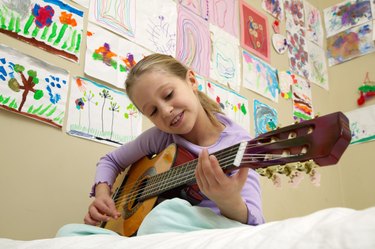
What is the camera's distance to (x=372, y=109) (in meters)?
1.73

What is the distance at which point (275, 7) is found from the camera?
1.87m

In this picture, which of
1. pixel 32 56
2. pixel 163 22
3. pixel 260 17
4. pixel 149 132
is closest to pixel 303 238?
pixel 149 132

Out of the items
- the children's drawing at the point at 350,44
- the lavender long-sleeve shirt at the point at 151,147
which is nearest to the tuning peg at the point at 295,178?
the lavender long-sleeve shirt at the point at 151,147

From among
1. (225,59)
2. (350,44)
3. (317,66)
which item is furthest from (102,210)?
(350,44)

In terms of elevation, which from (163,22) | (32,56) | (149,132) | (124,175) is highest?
(163,22)

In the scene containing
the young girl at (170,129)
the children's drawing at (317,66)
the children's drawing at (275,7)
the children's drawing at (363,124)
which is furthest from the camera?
the children's drawing at (317,66)

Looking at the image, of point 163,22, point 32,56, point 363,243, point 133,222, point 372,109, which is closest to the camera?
point 363,243

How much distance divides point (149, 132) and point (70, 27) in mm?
384

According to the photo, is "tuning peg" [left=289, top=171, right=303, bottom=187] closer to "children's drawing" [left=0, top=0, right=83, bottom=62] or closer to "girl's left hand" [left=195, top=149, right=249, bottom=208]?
"girl's left hand" [left=195, top=149, right=249, bottom=208]

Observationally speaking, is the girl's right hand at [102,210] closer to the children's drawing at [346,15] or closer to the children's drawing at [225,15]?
the children's drawing at [225,15]

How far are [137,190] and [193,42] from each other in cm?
71

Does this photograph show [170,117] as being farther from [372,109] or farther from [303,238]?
[372,109]

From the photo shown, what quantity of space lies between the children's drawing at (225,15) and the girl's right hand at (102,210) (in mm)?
904

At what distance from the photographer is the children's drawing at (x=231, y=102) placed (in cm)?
143
